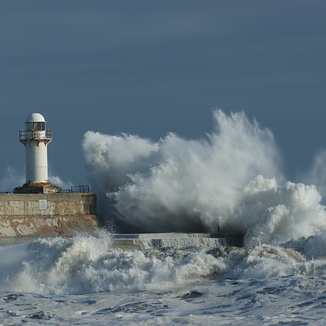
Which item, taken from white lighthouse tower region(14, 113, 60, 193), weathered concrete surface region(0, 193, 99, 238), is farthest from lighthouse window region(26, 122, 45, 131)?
weathered concrete surface region(0, 193, 99, 238)

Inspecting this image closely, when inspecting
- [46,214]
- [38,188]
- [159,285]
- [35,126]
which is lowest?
[159,285]

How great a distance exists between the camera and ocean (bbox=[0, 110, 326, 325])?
15.7 m

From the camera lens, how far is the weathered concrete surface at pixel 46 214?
26078mm

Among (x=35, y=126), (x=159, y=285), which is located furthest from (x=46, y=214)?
(x=159, y=285)

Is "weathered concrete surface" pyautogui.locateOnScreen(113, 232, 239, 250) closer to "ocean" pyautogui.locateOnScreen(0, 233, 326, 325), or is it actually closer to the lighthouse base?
"ocean" pyautogui.locateOnScreen(0, 233, 326, 325)

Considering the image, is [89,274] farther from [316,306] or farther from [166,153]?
[166,153]

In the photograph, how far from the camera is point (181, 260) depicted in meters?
18.6

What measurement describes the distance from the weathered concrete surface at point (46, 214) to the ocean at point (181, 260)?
0.75 meters

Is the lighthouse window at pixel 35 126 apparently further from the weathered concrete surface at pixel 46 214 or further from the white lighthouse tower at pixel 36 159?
the weathered concrete surface at pixel 46 214

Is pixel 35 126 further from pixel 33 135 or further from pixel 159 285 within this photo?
pixel 159 285

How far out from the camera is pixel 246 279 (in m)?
17.4

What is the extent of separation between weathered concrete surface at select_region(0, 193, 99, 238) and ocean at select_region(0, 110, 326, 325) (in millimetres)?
753

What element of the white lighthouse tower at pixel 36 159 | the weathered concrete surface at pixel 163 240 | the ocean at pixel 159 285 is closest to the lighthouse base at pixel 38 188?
the white lighthouse tower at pixel 36 159

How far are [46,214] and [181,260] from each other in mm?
8937
